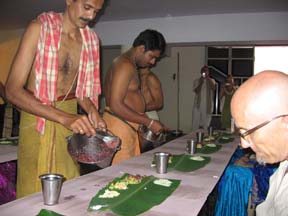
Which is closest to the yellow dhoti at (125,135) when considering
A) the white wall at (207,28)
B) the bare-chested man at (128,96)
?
the bare-chested man at (128,96)

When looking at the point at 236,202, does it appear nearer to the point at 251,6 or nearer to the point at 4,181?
the point at 4,181

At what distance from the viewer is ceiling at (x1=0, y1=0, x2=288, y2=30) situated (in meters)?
4.79

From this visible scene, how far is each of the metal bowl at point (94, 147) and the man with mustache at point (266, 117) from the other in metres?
0.93

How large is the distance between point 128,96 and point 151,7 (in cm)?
235

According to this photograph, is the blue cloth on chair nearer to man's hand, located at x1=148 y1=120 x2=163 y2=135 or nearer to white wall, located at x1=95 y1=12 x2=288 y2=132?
man's hand, located at x1=148 y1=120 x2=163 y2=135

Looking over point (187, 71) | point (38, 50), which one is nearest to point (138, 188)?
point (38, 50)

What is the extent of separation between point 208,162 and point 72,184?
114 cm

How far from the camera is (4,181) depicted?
2.71 meters

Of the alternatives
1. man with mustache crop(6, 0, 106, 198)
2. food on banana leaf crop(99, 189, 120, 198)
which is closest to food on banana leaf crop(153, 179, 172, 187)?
food on banana leaf crop(99, 189, 120, 198)

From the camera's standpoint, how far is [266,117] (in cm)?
110

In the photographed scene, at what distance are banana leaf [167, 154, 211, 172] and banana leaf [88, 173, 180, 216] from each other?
1.27ft

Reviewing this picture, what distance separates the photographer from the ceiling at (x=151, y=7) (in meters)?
4.79

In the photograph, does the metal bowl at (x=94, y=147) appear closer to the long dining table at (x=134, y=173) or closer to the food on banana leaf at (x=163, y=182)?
the long dining table at (x=134, y=173)

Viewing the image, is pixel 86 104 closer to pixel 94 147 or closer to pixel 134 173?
pixel 94 147
